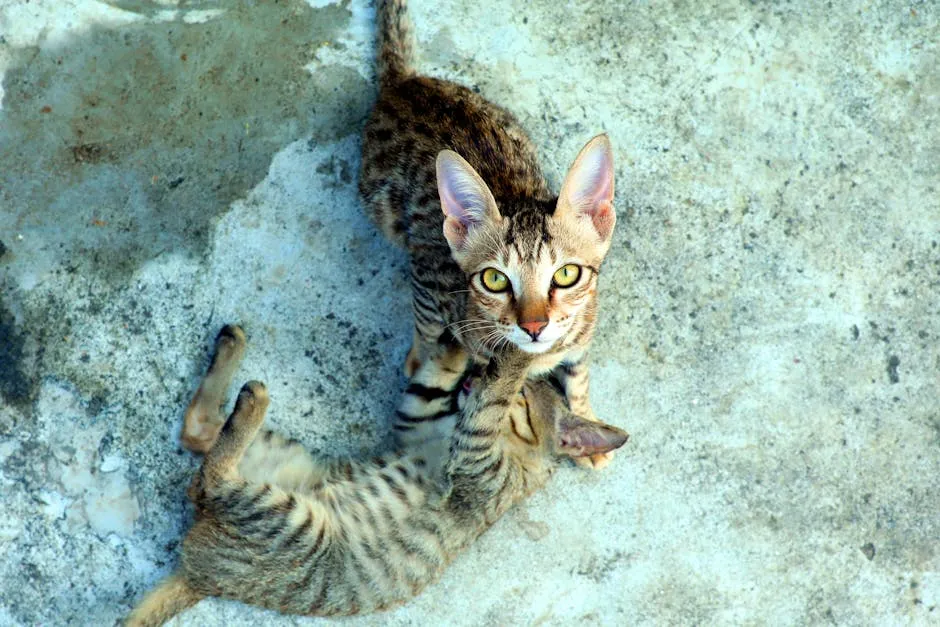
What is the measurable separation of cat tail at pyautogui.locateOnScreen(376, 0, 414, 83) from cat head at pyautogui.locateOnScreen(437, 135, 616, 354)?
987 mm

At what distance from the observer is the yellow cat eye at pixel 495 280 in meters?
3.06

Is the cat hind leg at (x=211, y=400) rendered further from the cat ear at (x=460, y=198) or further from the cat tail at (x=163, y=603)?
the cat ear at (x=460, y=198)

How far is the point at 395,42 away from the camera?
379 centimetres

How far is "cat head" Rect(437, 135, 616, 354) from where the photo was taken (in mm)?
2977

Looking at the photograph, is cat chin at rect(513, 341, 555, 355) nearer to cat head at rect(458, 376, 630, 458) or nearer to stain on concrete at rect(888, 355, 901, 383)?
cat head at rect(458, 376, 630, 458)

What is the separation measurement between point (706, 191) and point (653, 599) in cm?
177

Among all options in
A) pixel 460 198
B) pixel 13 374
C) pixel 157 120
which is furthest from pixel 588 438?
pixel 13 374

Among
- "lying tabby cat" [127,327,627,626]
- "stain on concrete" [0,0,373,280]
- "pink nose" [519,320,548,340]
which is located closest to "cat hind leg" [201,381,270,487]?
"lying tabby cat" [127,327,627,626]

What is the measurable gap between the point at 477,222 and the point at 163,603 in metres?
1.93

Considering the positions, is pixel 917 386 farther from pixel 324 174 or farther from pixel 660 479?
pixel 324 174

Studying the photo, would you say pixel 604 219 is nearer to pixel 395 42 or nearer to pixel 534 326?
pixel 534 326

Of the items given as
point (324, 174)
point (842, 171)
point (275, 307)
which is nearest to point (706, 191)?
point (842, 171)

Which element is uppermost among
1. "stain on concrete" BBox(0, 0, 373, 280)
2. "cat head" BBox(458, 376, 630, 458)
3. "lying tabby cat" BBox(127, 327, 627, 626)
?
"stain on concrete" BBox(0, 0, 373, 280)

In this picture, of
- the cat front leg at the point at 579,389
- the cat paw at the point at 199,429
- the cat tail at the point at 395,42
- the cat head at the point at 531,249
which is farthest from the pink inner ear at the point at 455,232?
the cat paw at the point at 199,429
